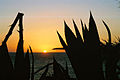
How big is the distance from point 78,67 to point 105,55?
0.59ft

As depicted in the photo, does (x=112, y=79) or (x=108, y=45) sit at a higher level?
(x=108, y=45)

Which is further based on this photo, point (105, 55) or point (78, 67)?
point (105, 55)

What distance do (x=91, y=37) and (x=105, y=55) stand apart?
0.43 feet

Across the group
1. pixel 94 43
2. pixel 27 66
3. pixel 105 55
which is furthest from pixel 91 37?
pixel 27 66

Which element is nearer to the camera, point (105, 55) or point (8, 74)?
point (8, 74)

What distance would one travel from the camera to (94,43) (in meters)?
0.61

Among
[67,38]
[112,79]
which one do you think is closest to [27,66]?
[67,38]

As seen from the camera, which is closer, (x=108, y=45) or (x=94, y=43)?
(x=94, y=43)

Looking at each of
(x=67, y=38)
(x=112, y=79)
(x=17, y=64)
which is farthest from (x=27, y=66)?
(x=112, y=79)

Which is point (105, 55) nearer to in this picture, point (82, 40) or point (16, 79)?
point (82, 40)

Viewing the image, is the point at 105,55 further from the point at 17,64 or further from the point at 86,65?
the point at 17,64

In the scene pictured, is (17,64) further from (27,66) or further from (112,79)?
(112,79)

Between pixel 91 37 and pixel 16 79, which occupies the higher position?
pixel 91 37

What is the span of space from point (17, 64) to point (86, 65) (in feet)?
0.74
